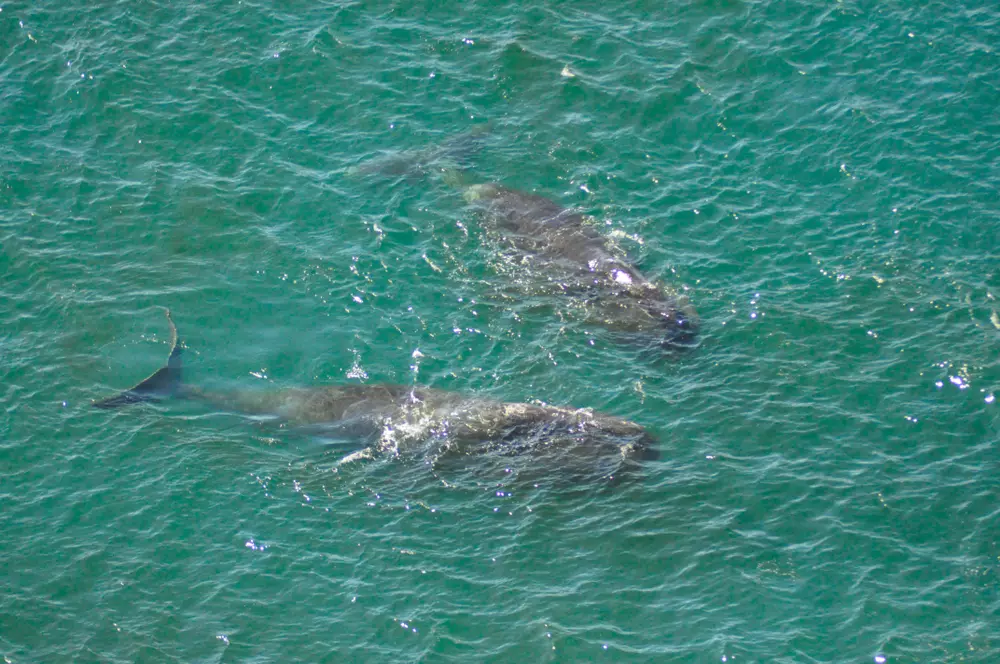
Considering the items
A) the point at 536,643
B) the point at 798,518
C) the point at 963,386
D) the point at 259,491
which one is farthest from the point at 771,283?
the point at 259,491

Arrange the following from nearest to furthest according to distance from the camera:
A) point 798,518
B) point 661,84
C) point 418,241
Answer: point 798,518 < point 418,241 < point 661,84

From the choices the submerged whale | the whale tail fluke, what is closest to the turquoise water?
the whale tail fluke

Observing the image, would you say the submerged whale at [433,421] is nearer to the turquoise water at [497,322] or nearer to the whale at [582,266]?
the turquoise water at [497,322]

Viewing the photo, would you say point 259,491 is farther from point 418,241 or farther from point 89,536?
point 418,241

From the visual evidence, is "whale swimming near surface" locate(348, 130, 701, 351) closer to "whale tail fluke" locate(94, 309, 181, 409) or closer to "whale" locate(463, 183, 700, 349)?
"whale" locate(463, 183, 700, 349)

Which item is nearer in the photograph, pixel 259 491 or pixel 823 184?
pixel 259 491

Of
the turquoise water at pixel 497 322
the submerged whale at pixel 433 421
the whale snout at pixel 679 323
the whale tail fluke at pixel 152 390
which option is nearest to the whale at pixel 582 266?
the whale snout at pixel 679 323
